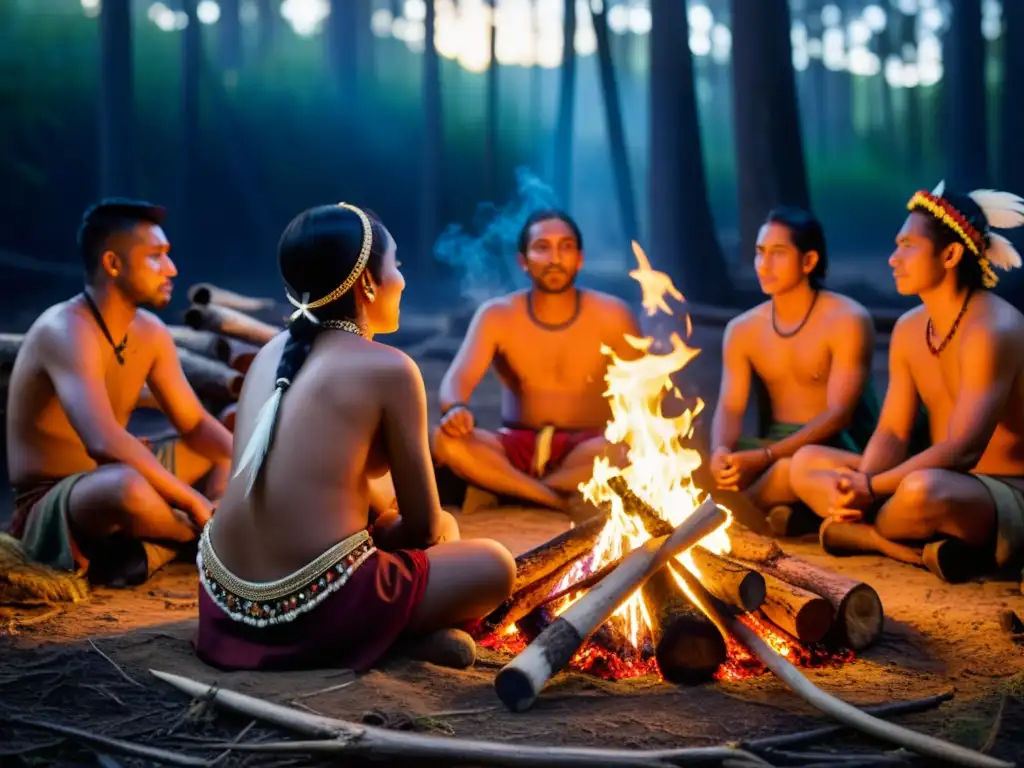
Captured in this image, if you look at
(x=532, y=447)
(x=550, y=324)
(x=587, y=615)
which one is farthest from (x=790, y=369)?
(x=587, y=615)

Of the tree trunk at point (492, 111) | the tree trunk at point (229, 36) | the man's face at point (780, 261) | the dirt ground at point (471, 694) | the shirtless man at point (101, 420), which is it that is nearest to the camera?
the dirt ground at point (471, 694)

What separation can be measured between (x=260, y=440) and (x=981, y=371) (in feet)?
10.9

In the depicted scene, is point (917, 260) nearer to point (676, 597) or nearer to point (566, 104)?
point (676, 597)

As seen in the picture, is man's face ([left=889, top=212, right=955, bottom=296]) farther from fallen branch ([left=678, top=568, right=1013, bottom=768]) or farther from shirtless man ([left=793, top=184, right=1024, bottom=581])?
fallen branch ([left=678, top=568, right=1013, bottom=768])

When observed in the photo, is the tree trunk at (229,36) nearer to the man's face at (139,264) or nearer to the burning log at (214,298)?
the burning log at (214,298)

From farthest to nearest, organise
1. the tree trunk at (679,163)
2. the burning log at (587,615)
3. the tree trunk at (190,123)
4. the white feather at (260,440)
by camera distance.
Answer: the tree trunk at (190,123) → the tree trunk at (679,163) → the white feather at (260,440) → the burning log at (587,615)

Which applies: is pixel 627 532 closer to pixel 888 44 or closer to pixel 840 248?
pixel 840 248

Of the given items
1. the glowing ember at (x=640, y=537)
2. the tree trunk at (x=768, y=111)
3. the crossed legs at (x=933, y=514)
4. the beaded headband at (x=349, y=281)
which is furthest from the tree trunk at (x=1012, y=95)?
the beaded headband at (x=349, y=281)

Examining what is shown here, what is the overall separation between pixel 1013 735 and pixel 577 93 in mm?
13502

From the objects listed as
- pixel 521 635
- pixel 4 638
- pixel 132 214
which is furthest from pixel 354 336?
pixel 132 214

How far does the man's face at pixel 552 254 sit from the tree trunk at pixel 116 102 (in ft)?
27.7

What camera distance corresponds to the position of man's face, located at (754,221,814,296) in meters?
6.46

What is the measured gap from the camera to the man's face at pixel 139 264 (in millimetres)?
5484

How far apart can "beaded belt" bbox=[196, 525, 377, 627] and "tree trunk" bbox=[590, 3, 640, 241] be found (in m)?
12.2
